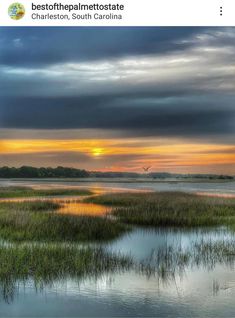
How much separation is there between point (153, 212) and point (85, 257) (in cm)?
1302

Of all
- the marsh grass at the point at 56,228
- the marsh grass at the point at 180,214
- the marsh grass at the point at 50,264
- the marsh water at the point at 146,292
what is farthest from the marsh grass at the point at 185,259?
the marsh grass at the point at 180,214

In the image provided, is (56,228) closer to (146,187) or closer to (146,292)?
(146,292)

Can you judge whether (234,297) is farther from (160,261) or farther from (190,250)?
(190,250)

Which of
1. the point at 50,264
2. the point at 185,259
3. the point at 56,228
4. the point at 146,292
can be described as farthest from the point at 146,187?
the point at 146,292

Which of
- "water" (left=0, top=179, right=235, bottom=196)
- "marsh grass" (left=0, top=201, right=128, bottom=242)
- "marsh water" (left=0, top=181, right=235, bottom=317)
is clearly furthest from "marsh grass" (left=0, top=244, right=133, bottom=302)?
"water" (left=0, top=179, right=235, bottom=196)

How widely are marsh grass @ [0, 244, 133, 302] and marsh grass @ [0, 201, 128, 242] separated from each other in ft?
10.2

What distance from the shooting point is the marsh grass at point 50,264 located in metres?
11.8

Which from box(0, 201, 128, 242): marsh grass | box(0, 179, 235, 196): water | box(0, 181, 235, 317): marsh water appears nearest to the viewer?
box(0, 181, 235, 317): marsh water

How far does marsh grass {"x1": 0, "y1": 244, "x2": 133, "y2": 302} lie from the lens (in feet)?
38.8

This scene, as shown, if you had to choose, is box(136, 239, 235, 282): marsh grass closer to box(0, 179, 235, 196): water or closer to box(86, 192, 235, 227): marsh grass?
box(86, 192, 235, 227): marsh grass
